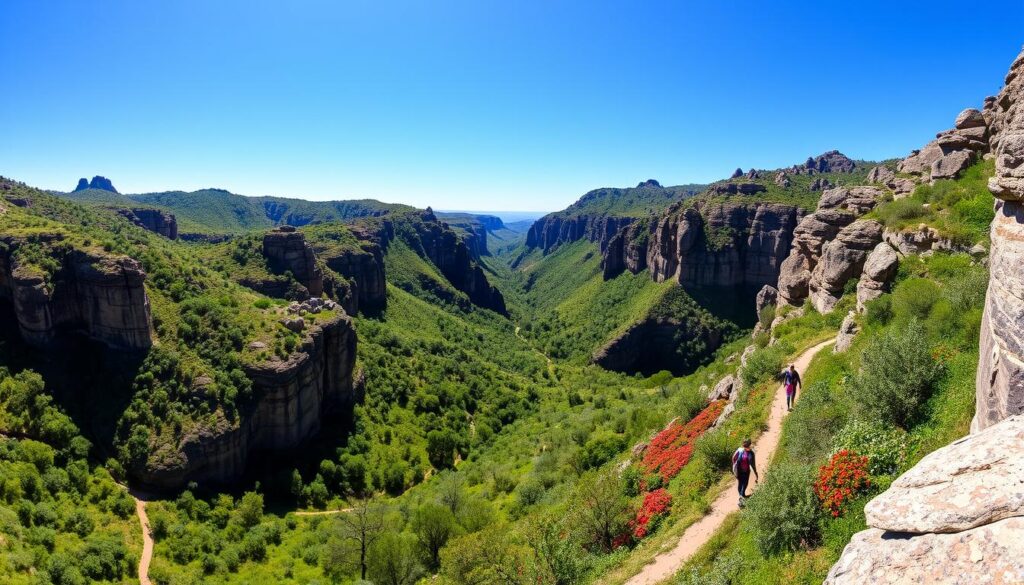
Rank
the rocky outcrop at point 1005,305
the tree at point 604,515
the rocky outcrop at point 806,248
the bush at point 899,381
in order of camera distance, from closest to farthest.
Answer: the rocky outcrop at point 1005,305
the bush at point 899,381
the tree at point 604,515
the rocky outcrop at point 806,248

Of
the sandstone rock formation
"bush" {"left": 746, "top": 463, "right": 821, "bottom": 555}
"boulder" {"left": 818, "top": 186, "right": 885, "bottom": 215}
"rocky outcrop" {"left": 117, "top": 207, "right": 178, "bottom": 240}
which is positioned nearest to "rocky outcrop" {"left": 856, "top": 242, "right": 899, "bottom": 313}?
the sandstone rock formation

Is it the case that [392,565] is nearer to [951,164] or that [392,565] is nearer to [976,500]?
[976,500]

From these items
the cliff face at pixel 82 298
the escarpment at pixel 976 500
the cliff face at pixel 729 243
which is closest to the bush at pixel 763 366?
the escarpment at pixel 976 500

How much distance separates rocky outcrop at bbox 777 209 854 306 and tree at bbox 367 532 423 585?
42.3 metres

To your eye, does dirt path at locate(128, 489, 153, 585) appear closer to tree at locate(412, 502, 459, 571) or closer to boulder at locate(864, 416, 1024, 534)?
tree at locate(412, 502, 459, 571)

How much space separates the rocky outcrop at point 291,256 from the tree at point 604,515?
7395 cm

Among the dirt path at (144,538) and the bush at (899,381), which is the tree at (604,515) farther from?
the dirt path at (144,538)

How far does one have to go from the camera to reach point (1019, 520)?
6168mm

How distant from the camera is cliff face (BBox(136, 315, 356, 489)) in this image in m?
41.6

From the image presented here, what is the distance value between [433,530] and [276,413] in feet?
80.7

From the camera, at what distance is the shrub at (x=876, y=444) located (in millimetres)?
13328

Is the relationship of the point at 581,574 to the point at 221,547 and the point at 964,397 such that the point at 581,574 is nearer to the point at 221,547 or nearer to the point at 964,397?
the point at 964,397

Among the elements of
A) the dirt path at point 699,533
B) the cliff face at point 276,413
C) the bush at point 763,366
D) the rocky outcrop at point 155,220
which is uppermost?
the rocky outcrop at point 155,220

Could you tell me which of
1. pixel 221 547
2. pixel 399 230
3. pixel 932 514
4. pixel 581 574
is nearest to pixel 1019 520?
pixel 932 514
